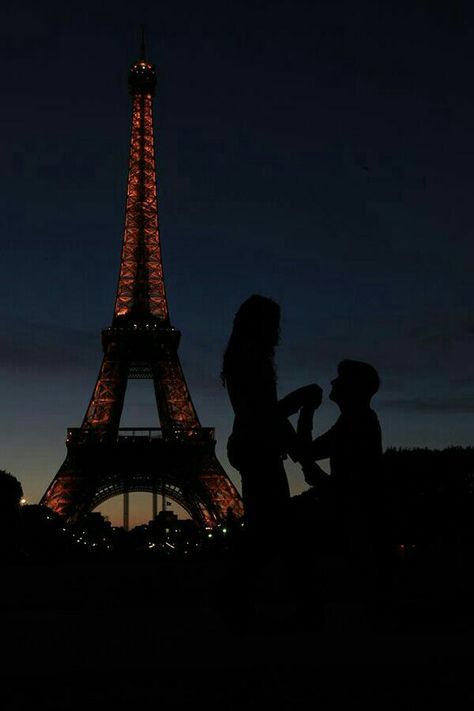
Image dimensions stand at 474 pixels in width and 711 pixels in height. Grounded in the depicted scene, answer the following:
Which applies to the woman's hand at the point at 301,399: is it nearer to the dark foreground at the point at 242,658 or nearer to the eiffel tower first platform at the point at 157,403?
the dark foreground at the point at 242,658

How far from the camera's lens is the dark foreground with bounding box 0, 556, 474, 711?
164 inches

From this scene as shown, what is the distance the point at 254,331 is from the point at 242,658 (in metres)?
2.28

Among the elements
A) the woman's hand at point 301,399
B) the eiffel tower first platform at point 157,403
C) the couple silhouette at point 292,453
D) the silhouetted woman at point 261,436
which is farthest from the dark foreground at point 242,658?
the eiffel tower first platform at point 157,403

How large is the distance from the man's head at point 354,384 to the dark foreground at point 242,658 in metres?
1.24

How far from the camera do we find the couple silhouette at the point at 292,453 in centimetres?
661

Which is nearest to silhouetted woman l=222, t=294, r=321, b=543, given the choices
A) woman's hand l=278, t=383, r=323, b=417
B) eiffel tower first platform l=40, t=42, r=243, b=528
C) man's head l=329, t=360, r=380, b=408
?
woman's hand l=278, t=383, r=323, b=417

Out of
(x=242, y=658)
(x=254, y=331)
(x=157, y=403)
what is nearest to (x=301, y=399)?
(x=254, y=331)

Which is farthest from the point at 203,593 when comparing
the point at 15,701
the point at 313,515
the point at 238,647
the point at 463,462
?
the point at 463,462

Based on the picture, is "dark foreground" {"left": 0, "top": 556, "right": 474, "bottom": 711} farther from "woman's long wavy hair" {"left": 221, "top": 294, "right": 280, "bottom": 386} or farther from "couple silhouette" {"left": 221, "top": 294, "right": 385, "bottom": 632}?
"woman's long wavy hair" {"left": 221, "top": 294, "right": 280, "bottom": 386}

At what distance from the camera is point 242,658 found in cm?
530

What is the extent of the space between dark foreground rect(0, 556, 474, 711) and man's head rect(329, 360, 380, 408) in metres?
1.24

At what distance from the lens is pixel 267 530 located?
661 centimetres

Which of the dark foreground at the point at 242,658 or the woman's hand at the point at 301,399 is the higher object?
the woman's hand at the point at 301,399

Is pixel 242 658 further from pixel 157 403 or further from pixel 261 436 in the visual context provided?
pixel 157 403
